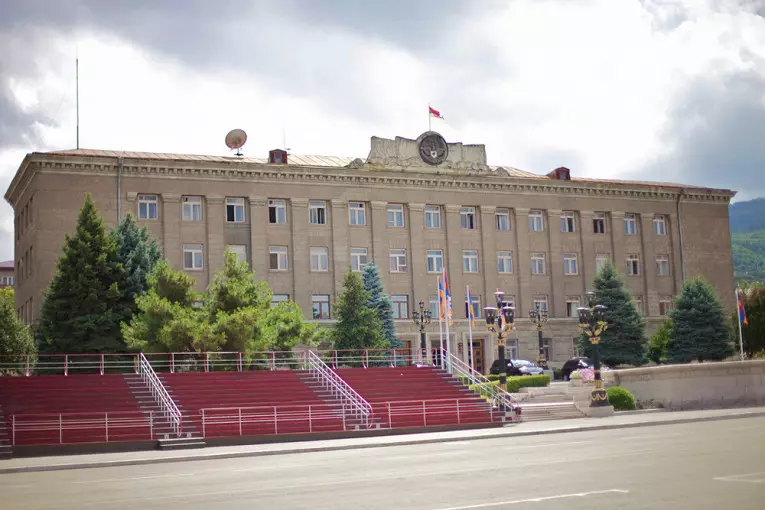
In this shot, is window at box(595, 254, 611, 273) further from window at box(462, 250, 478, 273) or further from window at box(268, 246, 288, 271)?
window at box(268, 246, 288, 271)

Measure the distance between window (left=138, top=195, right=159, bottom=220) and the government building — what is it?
8cm

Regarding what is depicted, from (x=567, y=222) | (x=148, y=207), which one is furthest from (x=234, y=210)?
(x=567, y=222)

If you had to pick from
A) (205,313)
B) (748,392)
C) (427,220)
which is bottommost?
(748,392)

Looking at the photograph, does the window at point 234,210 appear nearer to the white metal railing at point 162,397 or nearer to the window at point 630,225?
the white metal railing at point 162,397

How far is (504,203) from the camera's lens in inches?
2761

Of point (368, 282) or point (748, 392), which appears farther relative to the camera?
point (368, 282)

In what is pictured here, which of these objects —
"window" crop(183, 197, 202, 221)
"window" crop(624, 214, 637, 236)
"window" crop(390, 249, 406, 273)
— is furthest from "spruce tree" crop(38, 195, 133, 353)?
"window" crop(624, 214, 637, 236)

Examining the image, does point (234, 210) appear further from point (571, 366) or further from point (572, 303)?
point (572, 303)

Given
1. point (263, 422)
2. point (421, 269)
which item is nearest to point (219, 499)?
point (263, 422)

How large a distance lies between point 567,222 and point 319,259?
19.9m

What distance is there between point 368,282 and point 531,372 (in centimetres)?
1171

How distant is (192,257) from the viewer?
62000 millimetres

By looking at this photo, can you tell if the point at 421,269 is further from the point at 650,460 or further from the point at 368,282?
the point at 650,460

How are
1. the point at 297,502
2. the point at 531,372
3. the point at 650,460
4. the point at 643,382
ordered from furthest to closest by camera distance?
the point at 531,372, the point at 643,382, the point at 650,460, the point at 297,502
